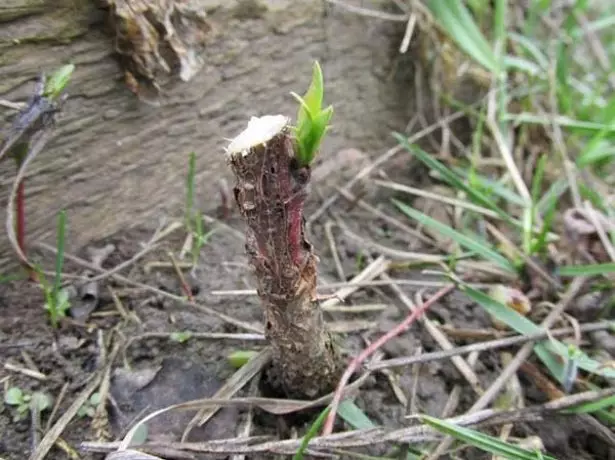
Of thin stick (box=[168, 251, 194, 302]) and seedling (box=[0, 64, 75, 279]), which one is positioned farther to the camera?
thin stick (box=[168, 251, 194, 302])

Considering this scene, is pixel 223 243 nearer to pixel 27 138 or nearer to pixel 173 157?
pixel 173 157

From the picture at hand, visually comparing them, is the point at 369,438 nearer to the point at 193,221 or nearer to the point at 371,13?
the point at 193,221

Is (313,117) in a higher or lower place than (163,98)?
higher

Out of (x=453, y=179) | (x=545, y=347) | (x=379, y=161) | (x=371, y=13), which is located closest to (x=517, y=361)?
(x=545, y=347)

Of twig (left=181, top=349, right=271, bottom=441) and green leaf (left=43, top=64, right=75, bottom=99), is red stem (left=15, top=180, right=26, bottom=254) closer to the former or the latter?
green leaf (left=43, top=64, right=75, bottom=99)


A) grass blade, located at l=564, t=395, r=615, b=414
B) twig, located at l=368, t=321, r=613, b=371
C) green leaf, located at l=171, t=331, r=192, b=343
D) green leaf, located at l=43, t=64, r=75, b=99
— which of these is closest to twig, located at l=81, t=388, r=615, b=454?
grass blade, located at l=564, t=395, r=615, b=414

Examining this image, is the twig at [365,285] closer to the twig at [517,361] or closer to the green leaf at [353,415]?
the twig at [517,361]
